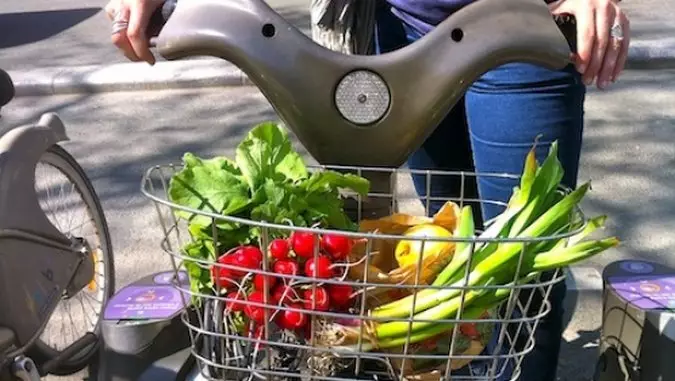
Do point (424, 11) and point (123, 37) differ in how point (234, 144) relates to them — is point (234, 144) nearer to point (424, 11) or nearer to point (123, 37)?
point (424, 11)

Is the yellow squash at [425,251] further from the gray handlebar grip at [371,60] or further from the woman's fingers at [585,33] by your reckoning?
the woman's fingers at [585,33]

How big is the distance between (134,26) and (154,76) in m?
4.94

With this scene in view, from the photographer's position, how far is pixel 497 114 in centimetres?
190

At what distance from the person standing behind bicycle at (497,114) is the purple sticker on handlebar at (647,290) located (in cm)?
23

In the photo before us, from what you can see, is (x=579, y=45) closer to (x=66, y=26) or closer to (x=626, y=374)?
(x=626, y=374)

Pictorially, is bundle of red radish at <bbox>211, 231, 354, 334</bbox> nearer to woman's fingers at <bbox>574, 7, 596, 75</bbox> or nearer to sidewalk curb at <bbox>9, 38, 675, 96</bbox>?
woman's fingers at <bbox>574, 7, 596, 75</bbox>

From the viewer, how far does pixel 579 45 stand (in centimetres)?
133

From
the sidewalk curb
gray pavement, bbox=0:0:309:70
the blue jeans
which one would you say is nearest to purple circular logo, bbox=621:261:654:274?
the blue jeans

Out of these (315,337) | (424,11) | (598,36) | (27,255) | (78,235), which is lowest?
(78,235)

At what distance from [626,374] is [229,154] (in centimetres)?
312

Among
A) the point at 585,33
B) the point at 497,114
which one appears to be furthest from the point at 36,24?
the point at 585,33

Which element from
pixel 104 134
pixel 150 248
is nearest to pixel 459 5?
pixel 150 248

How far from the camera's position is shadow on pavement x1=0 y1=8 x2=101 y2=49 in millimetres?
8117

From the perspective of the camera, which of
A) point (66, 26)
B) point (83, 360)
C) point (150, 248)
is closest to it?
point (83, 360)
